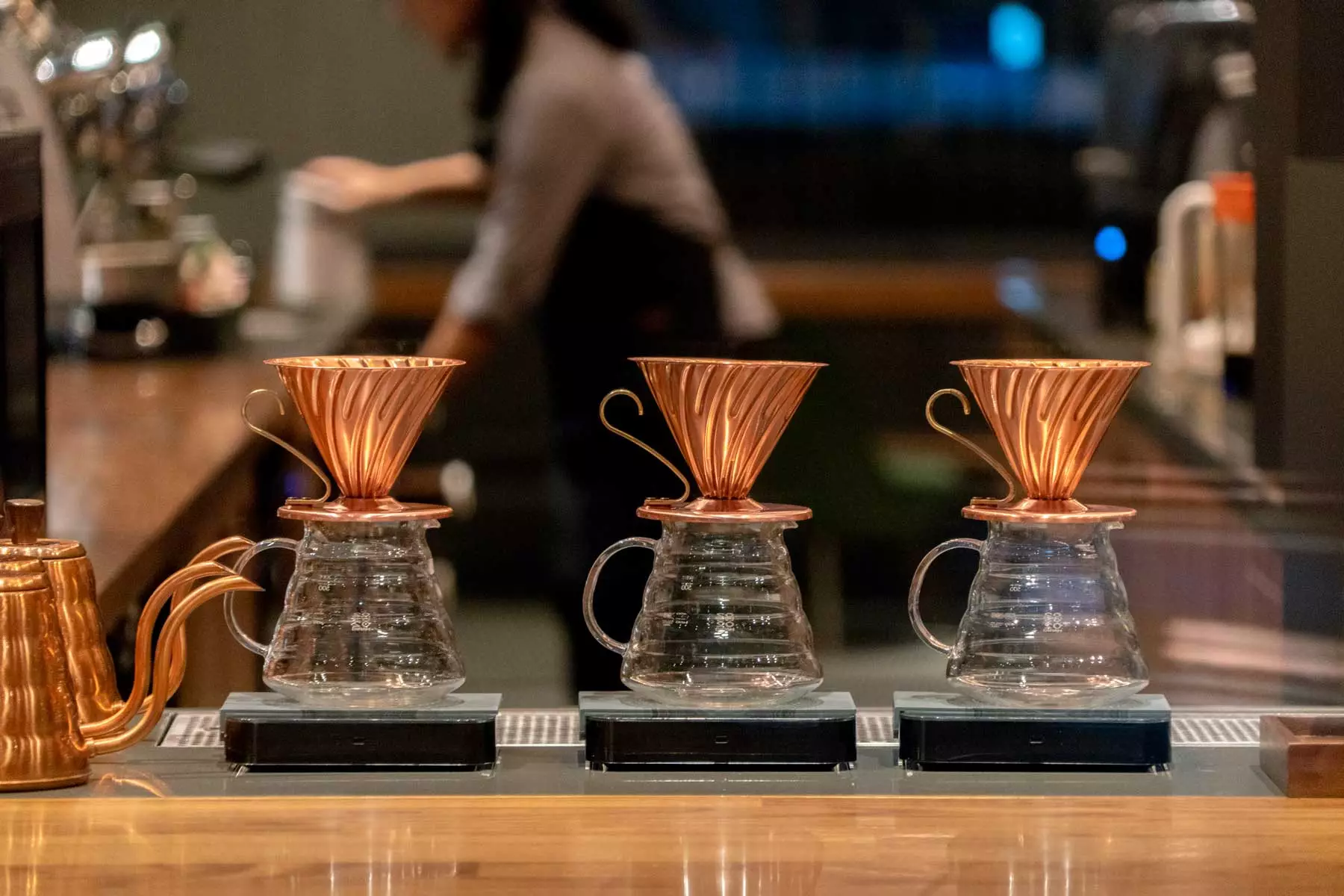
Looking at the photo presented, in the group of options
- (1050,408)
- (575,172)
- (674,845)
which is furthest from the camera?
(575,172)

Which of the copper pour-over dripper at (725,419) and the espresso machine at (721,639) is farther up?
the copper pour-over dripper at (725,419)

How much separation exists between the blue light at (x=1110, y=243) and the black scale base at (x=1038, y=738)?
1100 mm

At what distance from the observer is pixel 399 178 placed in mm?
1993

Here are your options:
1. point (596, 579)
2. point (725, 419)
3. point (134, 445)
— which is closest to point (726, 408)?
point (725, 419)

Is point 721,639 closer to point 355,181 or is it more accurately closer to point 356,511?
point 356,511

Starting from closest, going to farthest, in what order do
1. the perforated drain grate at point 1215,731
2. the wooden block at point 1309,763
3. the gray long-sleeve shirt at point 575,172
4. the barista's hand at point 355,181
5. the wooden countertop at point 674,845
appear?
1. the wooden countertop at point 674,845
2. the wooden block at point 1309,763
3. the perforated drain grate at point 1215,731
4. the gray long-sleeve shirt at point 575,172
5. the barista's hand at point 355,181

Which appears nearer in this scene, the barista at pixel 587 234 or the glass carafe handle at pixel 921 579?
the glass carafe handle at pixel 921 579

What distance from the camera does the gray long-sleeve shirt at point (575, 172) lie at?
1878mm

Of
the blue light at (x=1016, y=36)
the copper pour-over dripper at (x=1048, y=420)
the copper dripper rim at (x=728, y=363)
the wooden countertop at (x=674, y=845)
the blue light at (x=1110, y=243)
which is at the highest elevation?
the blue light at (x=1016, y=36)

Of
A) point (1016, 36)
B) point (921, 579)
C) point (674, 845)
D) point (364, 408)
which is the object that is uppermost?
point (1016, 36)

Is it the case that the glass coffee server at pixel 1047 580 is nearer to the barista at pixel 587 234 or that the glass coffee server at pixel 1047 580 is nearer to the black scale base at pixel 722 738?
the black scale base at pixel 722 738

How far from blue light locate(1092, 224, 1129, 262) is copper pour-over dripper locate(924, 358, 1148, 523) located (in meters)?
1.06

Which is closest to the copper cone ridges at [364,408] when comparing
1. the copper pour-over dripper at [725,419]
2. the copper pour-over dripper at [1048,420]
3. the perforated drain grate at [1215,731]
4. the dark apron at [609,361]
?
the copper pour-over dripper at [725,419]

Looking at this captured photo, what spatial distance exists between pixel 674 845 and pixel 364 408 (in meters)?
0.29
